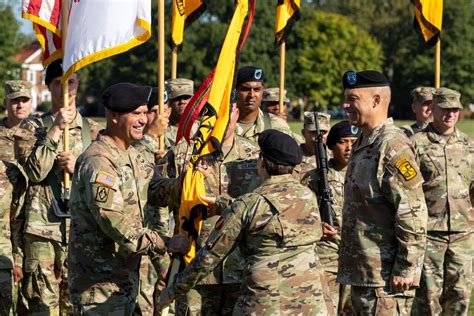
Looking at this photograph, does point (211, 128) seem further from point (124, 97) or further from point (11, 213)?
point (11, 213)

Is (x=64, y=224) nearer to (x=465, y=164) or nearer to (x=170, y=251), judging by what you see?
(x=170, y=251)

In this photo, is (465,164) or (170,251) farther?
(465,164)

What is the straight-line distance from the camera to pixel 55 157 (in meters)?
9.98

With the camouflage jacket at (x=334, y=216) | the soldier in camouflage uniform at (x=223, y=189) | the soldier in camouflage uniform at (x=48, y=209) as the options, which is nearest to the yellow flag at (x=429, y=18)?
the camouflage jacket at (x=334, y=216)

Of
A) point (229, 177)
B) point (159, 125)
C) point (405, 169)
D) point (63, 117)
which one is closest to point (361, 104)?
point (405, 169)

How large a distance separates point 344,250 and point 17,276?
12.2ft

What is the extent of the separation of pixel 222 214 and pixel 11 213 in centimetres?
405

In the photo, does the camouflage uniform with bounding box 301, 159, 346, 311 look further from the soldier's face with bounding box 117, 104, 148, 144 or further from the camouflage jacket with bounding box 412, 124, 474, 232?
the soldier's face with bounding box 117, 104, 148, 144

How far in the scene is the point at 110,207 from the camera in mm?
7461

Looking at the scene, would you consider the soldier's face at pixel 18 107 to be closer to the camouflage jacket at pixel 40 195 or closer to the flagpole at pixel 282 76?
the camouflage jacket at pixel 40 195

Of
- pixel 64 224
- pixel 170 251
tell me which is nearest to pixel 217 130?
pixel 170 251

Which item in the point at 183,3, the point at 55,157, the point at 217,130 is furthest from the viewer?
the point at 183,3

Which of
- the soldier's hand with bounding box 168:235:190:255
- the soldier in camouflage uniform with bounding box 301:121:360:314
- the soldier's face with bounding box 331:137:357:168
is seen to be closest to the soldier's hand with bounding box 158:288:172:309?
the soldier's hand with bounding box 168:235:190:255

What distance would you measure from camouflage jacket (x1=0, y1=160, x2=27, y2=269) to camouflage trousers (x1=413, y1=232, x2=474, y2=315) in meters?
4.09
